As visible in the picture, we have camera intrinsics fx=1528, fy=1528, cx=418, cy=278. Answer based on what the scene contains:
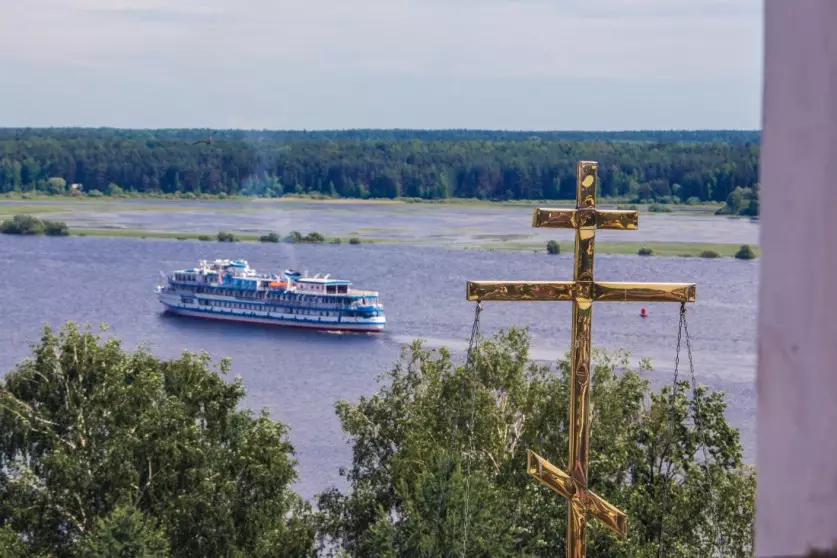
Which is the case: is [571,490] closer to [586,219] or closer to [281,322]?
[586,219]

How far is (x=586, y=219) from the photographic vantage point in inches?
179

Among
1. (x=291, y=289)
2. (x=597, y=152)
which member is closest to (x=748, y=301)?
(x=291, y=289)

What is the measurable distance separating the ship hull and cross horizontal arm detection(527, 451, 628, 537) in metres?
30.6

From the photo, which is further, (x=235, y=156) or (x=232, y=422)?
(x=235, y=156)

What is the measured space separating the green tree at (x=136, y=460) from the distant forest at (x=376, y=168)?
4803 centimetres

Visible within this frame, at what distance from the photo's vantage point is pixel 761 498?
0.57m

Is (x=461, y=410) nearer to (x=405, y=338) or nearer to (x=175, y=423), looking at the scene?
(x=175, y=423)

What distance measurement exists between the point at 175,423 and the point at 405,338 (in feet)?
70.6

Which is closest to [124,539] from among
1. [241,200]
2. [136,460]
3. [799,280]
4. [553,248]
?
[136,460]

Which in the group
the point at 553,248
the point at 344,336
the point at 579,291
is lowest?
the point at 344,336

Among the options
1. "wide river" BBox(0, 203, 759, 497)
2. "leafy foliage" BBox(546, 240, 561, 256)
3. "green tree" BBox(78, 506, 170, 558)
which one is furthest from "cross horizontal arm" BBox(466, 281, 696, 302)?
"leafy foliage" BBox(546, 240, 561, 256)

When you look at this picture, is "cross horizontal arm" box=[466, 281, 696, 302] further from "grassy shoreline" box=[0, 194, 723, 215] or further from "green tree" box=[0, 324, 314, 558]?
"grassy shoreline" box=[0, 194, 723, 215]

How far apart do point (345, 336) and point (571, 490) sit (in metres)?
32.0

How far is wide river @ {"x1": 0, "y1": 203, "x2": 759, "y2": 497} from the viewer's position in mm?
25266
